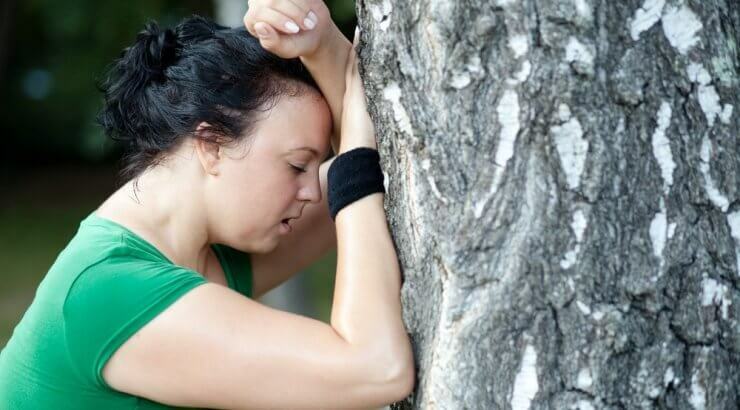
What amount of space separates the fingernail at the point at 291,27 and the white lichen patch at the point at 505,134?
533mm

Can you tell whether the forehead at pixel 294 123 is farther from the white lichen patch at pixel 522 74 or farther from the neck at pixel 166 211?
the white lichen patch at pixel 522 74

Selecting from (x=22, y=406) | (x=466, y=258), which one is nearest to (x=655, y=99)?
(x=466, y=258)

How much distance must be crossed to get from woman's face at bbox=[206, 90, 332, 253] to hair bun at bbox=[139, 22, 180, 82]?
0.98 feet

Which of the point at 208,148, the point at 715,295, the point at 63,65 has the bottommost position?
the point at 63,65

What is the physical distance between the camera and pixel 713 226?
1.97 meters

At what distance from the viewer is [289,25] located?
2.23 metres

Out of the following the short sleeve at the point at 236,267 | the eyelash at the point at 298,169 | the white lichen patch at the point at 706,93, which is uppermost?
the white lichen patch at the point at 706,93

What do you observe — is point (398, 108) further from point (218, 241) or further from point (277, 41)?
point (218, 241)

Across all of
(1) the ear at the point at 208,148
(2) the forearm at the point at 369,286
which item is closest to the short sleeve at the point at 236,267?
(1) the ear at the point at 208,148

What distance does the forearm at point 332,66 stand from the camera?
2.36 m

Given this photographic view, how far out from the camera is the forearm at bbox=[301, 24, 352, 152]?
2.36m

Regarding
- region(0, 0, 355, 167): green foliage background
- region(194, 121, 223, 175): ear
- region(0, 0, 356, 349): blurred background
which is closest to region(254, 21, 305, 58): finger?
region(194, 121, 223, 175): ear

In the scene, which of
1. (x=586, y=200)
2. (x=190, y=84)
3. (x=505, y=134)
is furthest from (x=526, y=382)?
(x=190, y=84)

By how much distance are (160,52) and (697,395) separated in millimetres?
1456
